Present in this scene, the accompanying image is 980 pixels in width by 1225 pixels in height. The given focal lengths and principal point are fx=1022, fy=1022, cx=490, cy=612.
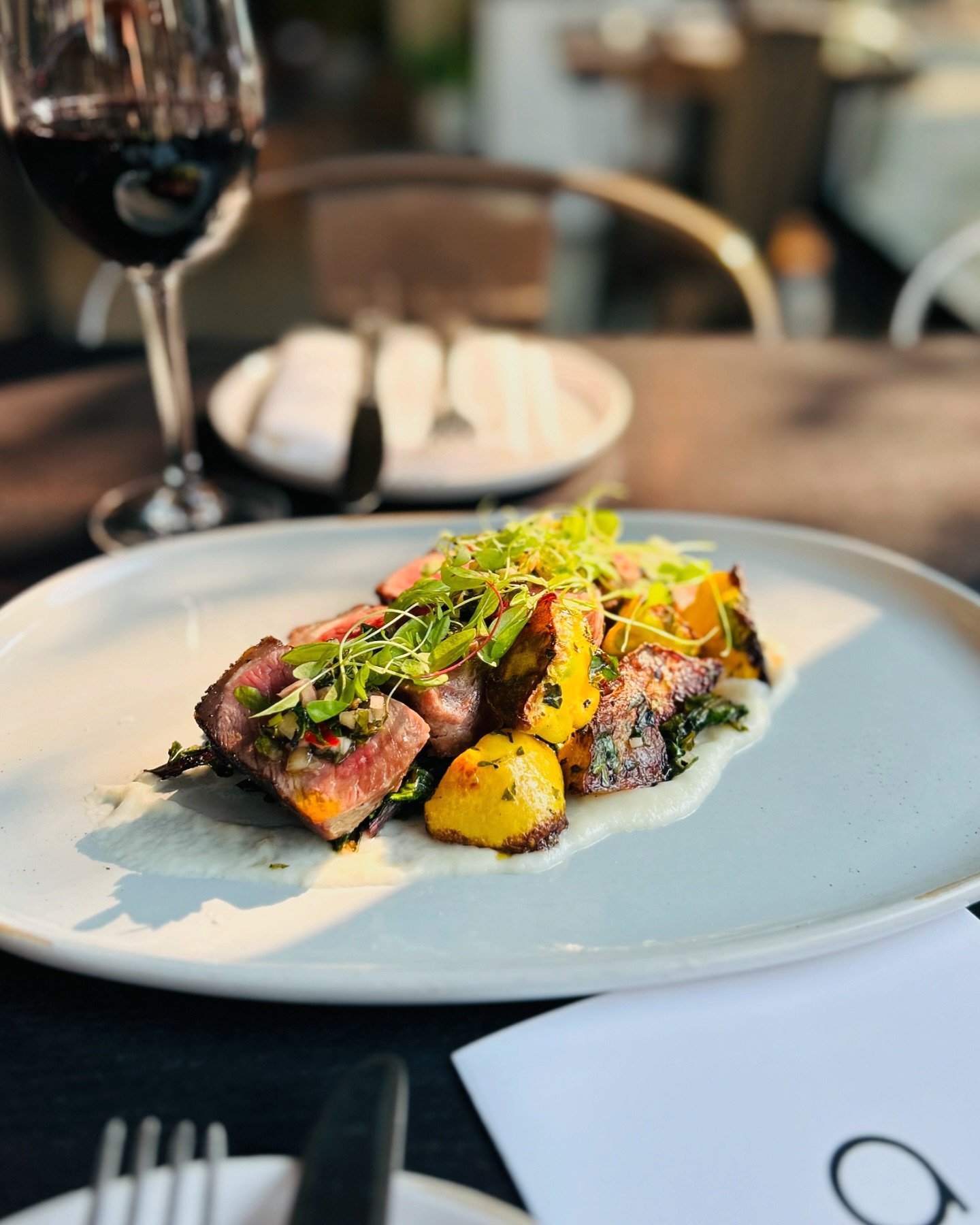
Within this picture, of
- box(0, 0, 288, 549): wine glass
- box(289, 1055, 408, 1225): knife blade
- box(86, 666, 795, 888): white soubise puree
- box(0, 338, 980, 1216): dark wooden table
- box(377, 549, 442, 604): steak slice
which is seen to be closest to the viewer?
box(289, 1055, 408, 1225): knife blade

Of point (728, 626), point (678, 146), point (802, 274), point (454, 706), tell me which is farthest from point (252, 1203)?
point (678, 146)

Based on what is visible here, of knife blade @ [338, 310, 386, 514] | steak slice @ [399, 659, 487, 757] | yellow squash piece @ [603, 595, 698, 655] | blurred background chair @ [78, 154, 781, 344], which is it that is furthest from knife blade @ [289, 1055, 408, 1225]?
blurred background chair @ [78, 154, 781, 344]

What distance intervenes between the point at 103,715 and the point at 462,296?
5.89ft

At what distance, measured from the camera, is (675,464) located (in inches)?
61.4

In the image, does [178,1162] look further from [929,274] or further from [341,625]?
[929,274]

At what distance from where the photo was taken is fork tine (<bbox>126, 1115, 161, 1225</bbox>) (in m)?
0.51

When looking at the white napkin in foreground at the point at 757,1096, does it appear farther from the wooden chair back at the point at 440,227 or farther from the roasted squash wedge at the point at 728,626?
the wooden chair back at the point at 440,227

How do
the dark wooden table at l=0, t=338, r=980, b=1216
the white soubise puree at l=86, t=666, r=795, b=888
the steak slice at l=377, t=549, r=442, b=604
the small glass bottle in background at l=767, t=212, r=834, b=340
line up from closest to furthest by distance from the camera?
the dark wooden table at l=0, t=338, r=980, b=1216 → the white soubise puree at l=86, t=666, r=795, b=888 → the steak slice at l=377, t=549, r=442, b=604 → the small glass bottle in background at l=767, t=212, r=834, b=340

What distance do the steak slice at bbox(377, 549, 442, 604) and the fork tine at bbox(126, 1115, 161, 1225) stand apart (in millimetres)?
507

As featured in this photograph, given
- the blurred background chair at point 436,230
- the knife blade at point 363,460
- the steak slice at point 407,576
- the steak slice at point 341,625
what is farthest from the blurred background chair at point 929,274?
the steak slice at point 341,625

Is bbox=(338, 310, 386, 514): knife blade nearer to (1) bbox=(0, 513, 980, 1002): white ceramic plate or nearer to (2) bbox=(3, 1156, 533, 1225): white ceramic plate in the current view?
(1) bbox=(0, 513, 980, 1002): white ceramic plate

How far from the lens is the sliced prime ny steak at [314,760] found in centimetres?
75

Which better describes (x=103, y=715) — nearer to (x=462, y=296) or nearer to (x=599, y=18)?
(x=462, y=296)

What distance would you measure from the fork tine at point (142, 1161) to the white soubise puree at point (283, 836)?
0.65 feet
